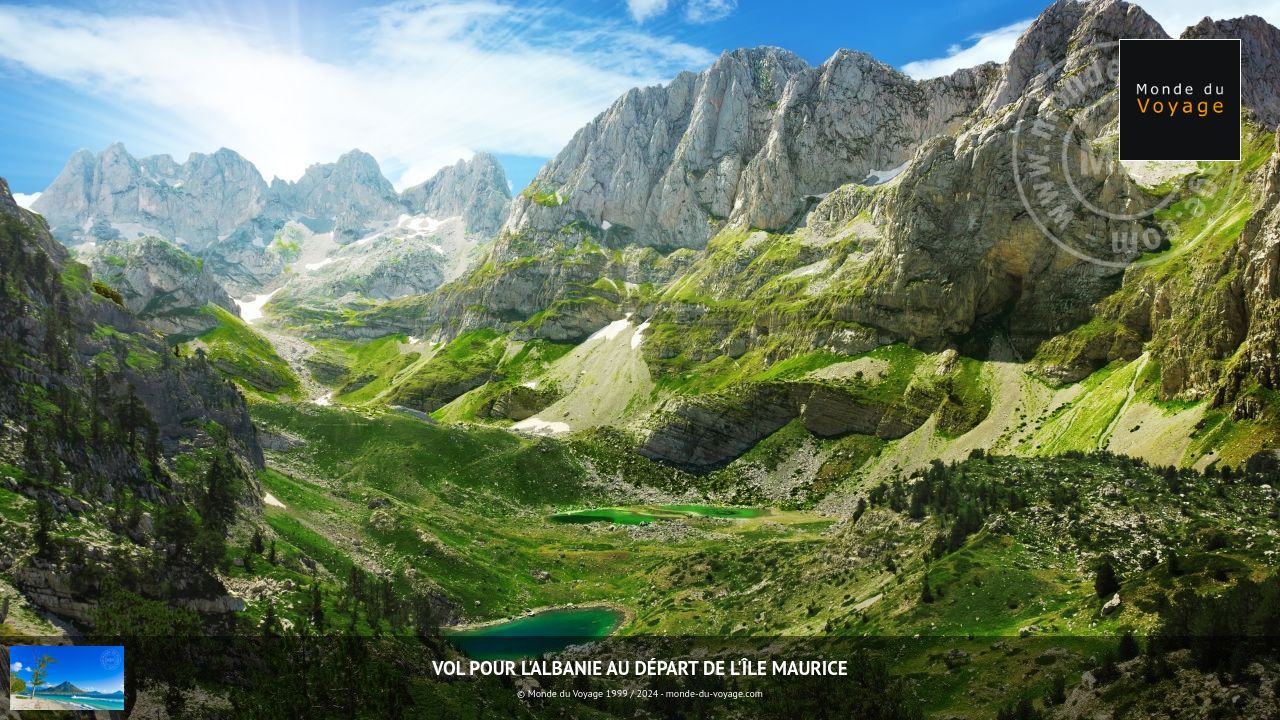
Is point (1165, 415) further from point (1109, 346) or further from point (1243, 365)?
point (1109, 346)

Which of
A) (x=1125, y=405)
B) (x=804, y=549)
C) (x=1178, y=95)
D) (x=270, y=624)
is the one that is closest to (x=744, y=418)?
(x=1125, y=405)

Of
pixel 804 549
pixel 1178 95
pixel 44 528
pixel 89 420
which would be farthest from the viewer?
pixel 1178 95

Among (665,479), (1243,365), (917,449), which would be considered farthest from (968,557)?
(665,479)

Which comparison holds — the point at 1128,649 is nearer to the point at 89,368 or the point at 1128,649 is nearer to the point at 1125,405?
the point at 89,368

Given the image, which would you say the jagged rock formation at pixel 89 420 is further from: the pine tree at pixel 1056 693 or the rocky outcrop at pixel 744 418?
the rocky outcrop at pixel 744 418

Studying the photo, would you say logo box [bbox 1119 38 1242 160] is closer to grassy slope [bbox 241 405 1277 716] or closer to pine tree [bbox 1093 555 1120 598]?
grassy slope [bbox 241 405 1277 716]

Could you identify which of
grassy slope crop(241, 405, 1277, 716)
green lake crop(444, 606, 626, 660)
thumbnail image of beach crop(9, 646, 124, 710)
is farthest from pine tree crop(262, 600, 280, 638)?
green lake crop(444, 606, 626, 660)

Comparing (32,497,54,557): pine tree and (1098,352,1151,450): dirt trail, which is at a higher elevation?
(1098,352,1151,450): dirt trail
